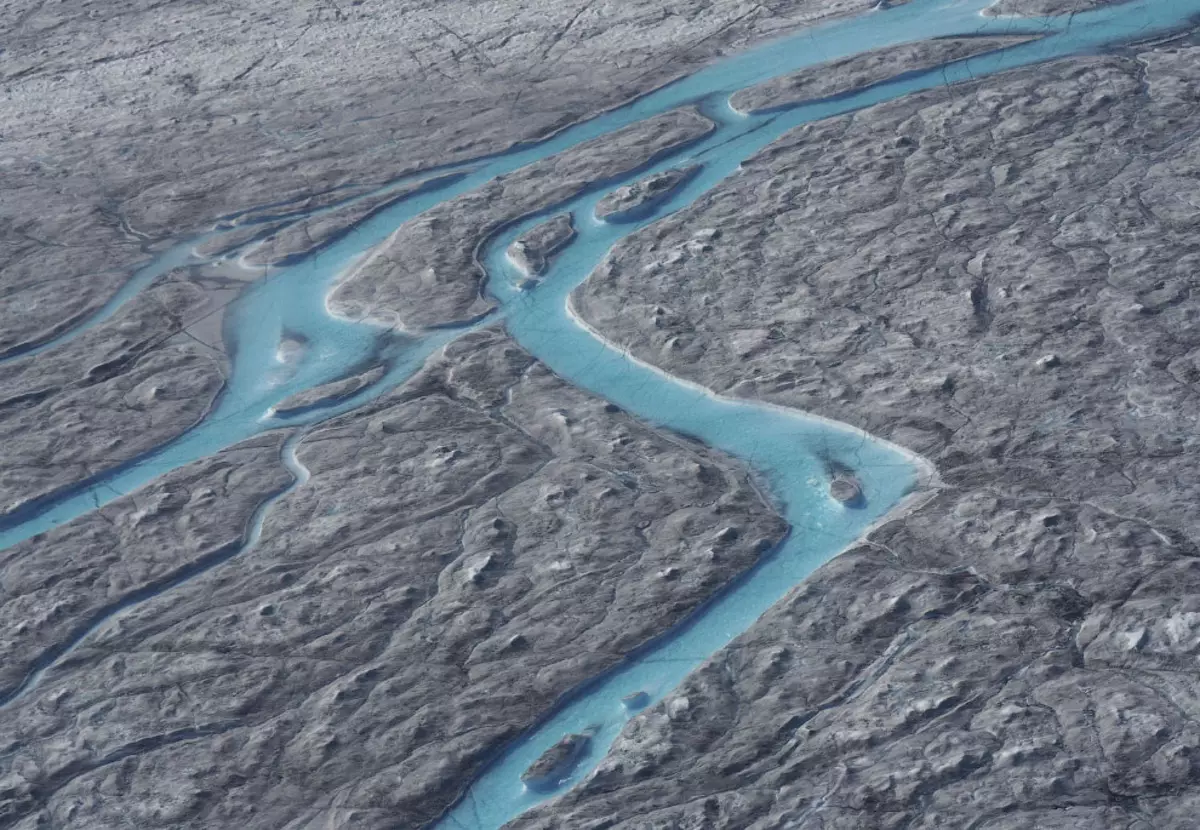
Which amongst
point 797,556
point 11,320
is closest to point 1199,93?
point 797,556

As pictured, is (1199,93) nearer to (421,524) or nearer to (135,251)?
(421,524)

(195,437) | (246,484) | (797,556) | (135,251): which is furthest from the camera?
(135,251)

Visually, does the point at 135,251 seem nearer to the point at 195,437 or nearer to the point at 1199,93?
the point at 195,437

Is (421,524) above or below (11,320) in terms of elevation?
below

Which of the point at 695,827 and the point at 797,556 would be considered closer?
the point at 695,827

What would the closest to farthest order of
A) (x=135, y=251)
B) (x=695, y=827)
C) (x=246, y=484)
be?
(x=695, y=827) < (x=246, y=484) < (x=135, y=251)

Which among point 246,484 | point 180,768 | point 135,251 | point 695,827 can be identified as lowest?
point 695,827

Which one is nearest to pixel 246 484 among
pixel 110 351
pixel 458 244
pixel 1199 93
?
pixel 110 351
